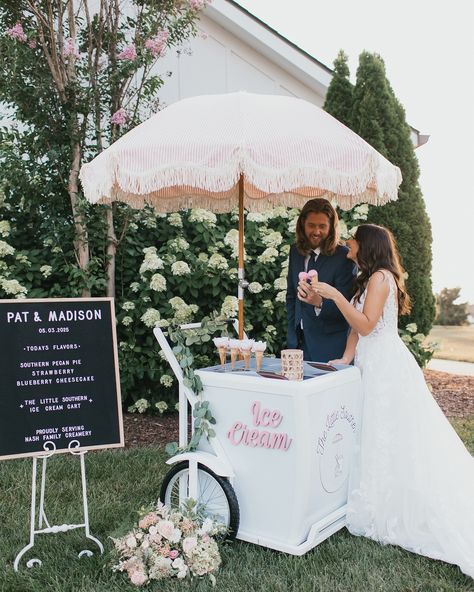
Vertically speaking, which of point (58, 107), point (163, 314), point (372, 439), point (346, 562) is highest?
point (58, 107)

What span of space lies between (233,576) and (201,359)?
251cm

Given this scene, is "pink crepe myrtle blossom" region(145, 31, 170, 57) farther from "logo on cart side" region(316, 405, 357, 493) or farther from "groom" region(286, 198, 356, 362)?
"logo on cart side" region(316, 405, 357, 493)

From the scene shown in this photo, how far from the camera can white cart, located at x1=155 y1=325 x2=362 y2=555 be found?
2969mm

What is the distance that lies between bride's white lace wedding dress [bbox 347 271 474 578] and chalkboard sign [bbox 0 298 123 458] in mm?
1390

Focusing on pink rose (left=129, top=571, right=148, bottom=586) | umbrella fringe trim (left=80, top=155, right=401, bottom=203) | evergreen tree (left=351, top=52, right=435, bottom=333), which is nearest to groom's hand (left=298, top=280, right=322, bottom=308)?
umbrella fringe trim (left=80, top=155, right=401, bottom=203)

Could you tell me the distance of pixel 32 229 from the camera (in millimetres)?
5887

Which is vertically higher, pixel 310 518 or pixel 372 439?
pixel 372 439

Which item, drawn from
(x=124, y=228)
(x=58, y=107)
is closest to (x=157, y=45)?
(x=58, y=107)

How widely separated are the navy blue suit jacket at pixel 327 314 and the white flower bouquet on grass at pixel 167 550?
1.49m

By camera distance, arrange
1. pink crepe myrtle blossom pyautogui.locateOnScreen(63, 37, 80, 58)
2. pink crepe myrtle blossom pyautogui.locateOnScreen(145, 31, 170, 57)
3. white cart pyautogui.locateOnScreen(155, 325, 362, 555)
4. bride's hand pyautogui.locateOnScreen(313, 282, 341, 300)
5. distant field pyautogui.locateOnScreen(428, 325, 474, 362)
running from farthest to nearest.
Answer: distant field pyautogui.locateOnScreen(428, 325, 474, 362) < pink crepe myrtle blossom pyautogui.locateOnScreen(145, 31, 170, 57) < pink crepe myrtle blossom pyautogui.locateOnScreen(63, 37, 80, 58) < bride's hand pyautogui.locateOnScreen(313, 282, 341, 300) < white cart pyautogui.locateOnScreen(155, 325, 362, 555)

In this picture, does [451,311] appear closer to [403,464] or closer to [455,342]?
[455,342]

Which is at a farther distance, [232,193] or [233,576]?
[232,193]

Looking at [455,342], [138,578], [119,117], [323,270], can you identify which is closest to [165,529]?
[138,578]

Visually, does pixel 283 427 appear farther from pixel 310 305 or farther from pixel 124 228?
pixel 124 228
